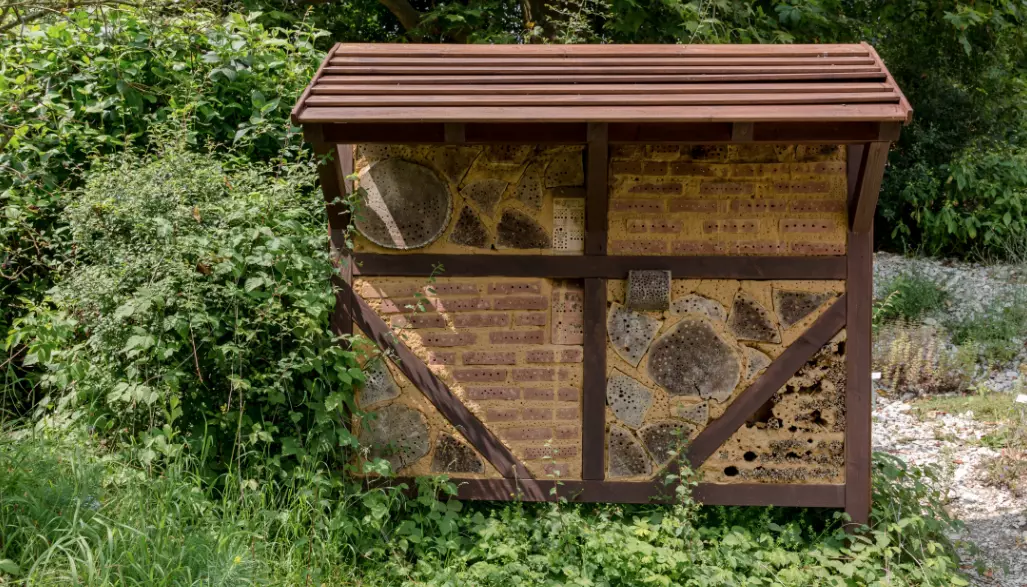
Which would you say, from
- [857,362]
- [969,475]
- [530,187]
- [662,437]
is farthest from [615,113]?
[969,475]

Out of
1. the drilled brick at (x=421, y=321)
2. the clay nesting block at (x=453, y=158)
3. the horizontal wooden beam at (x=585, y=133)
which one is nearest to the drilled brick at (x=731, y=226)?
the horizontal wooden beam at (x=585, y=133)

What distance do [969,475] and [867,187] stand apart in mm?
3031

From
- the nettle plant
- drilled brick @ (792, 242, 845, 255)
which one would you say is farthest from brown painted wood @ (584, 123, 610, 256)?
the nettle plant

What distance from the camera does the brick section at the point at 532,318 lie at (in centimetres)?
498

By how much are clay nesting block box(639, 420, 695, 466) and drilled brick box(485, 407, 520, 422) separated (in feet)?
2.26

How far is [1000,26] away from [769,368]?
5377 mm

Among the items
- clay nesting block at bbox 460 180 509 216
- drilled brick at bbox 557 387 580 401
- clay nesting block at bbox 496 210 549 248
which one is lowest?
drilled brick at bbox 557 387 580 401

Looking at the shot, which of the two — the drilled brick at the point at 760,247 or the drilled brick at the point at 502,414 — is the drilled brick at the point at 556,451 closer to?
the drilled brick at the point at 502,414

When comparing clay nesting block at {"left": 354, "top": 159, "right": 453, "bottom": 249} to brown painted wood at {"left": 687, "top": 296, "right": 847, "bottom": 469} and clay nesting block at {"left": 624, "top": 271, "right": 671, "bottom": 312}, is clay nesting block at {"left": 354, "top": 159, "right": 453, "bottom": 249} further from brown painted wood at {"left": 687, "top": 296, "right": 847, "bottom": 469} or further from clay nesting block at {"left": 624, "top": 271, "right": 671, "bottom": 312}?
brown painted wood at {"left": 687, "top": 296, "right": 847, "bottom": 469}

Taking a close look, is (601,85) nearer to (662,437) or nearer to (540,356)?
(540,356)

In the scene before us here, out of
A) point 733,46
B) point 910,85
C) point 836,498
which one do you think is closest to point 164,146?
point 733,46

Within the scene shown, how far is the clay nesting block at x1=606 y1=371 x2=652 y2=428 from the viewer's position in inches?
→ 196

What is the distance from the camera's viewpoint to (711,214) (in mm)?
4938

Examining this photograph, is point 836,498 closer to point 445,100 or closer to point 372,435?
point 372,435
